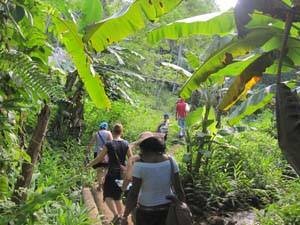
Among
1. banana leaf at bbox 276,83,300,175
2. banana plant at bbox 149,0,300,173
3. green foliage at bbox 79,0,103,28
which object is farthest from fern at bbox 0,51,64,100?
banana leaf at bbox 276,83,300,175

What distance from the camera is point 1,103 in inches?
117

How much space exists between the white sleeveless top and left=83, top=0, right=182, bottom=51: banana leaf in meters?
1.26

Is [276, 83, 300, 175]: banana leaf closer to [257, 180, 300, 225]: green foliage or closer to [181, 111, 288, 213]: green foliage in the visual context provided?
[257, 180, 300, 225]: green foliage

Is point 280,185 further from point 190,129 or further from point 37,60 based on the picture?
point 37,60

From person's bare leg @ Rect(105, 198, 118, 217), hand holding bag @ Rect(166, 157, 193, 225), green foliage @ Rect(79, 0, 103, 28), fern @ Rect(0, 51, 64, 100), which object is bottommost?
person's bare leg @ Rect(105, 198, 118, 217)

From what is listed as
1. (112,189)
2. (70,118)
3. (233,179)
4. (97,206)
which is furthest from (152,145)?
(70,118)

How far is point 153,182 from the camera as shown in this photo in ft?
13.5

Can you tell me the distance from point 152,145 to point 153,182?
0.98ft

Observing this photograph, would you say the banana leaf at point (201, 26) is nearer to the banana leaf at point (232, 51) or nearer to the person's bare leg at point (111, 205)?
the banana leaf at point (232, 51)

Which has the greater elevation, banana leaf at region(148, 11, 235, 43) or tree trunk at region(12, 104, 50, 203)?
A: banana leaf at region(148, 11, 235, 43)

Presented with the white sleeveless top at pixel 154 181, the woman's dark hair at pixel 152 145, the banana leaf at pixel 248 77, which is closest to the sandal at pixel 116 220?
the white sleeveless top at pixel 154 181

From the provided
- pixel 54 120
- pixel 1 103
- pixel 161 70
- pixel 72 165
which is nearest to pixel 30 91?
pixel 1 103

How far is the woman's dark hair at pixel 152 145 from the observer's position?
4.13 meters

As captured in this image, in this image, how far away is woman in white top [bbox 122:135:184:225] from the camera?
4133 mm
